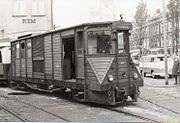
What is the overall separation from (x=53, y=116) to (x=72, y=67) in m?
4.22

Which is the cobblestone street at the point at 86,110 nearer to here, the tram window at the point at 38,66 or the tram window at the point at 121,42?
the tram window at the point at 121,42

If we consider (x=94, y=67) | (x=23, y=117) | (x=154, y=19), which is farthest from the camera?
(x=154, y=19)

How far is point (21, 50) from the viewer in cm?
1903

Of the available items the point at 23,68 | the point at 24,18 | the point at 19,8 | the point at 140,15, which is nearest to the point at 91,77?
the point at 23,68

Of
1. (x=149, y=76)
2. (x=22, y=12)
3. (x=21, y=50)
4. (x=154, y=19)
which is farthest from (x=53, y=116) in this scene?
(x=154, y=19)

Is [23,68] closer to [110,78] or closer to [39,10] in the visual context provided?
[110,78]

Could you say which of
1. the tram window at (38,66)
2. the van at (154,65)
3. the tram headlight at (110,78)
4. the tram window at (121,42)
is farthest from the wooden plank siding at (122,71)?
the van at (154,65)

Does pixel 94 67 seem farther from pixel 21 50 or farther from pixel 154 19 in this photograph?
pixel 154 19

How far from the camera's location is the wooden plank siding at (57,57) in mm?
14469

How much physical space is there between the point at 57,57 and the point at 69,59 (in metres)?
0.46

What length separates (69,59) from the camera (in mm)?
14664

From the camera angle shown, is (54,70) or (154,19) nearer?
(54,70)

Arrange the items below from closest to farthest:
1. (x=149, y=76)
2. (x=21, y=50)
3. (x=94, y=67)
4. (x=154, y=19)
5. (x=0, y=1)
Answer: (x=94, y=67) < (x=21, y=50) < (x=0, y=1) < (x=149, y=76) < (x=154, y=19)

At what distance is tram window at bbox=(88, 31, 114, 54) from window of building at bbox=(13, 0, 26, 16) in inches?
339
